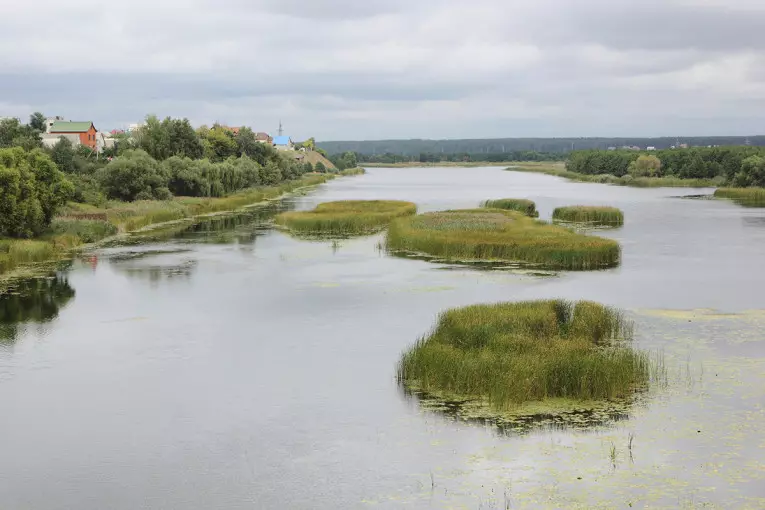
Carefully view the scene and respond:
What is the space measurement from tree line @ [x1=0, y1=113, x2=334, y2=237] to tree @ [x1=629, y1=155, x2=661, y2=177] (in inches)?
2449

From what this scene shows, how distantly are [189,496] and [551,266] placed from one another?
29.3m

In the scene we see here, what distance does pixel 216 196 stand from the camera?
9044 centimetres

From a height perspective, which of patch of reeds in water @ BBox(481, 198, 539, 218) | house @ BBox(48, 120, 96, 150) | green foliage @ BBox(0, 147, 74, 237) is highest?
house @ BBox(48, 120, 96, 150)

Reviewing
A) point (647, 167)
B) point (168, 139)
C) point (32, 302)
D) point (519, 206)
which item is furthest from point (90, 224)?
point (647, 167)

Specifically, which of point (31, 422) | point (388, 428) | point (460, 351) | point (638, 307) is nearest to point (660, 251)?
point (638, 307)

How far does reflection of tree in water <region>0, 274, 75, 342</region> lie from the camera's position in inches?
1169

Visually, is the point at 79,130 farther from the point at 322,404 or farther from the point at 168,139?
the point at 322,404

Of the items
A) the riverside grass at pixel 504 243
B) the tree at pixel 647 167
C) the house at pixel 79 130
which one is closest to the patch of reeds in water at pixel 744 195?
the tree at pixel 647 167

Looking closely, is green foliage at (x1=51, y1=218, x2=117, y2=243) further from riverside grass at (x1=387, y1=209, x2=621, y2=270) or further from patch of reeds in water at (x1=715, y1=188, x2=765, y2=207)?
patch of reeds in water at (x1=715, y1=188, x2=765, y2=207)

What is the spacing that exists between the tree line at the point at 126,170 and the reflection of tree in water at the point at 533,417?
103ft

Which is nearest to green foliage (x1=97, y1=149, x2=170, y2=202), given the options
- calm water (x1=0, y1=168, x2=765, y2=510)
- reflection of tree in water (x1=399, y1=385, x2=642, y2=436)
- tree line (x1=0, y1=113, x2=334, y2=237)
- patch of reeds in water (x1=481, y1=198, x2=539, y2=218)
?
tree line (x1=0, y1=113, x2=334, y2=237)

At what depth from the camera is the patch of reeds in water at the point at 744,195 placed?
96.8 metres

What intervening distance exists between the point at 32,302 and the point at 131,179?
40.0 m

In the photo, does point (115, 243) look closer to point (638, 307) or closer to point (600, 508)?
point (638, 307)
